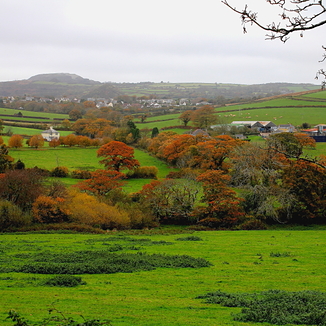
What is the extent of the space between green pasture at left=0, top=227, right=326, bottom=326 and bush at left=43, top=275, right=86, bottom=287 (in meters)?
0.28

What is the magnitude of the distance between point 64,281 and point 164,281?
3.70 m

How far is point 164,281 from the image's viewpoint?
14.2 meters

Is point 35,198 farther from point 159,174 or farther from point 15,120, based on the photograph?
point 15,120

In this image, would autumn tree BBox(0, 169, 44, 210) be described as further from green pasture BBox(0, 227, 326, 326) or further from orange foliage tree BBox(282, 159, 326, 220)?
orange foliage tree BBox(282, 159, 326, 220)

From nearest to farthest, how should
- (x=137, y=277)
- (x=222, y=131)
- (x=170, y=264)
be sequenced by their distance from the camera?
(x=137, y=277) < (x=170, y=264) < (x=222, y=131)

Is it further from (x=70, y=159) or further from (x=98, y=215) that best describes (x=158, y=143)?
(x=98, y=215)

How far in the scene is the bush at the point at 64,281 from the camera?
516 inches

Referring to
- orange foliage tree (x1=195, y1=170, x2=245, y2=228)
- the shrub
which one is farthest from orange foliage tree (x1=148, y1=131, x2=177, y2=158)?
the shrub

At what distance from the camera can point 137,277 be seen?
14734 mm

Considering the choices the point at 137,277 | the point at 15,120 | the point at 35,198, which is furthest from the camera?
the point at 15,120

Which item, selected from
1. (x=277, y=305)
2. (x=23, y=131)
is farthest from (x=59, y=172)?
(x=23, y=131)

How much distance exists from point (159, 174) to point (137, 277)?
1883 inches

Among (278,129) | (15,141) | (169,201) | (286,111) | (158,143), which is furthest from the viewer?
(286,111)

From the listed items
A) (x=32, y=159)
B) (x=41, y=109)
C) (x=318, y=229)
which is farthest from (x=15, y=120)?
(x=318, y=229)
